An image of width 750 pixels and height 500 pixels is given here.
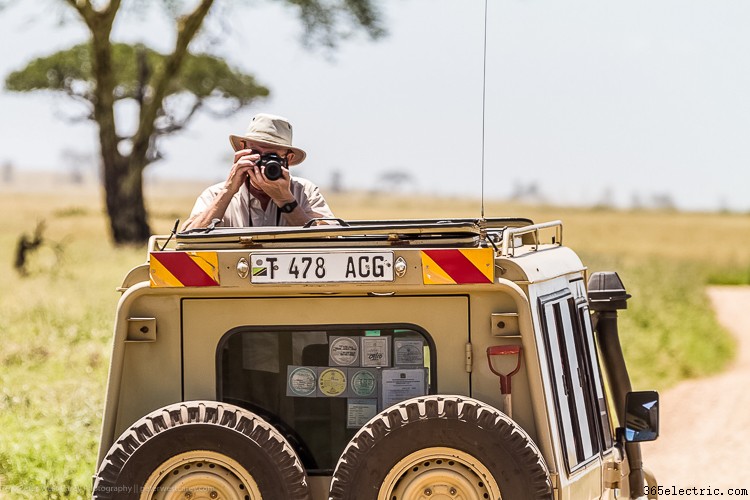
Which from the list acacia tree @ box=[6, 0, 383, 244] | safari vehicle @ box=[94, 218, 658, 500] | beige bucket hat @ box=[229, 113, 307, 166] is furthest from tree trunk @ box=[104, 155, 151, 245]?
safari vehicle @ box=[94, 218, 658, 500]

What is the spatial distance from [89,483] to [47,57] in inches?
1274

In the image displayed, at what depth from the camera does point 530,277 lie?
4355 mm

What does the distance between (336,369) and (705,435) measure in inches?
319

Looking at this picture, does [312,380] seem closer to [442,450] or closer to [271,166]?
[442,450]

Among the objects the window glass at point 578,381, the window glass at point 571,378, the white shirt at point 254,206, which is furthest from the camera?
the white shirt at point 254,206

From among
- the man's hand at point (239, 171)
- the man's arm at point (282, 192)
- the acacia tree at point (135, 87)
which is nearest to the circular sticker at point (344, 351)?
the man's arm at point (282, 192)

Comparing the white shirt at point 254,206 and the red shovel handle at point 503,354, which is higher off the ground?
the white shirt at point 254,206

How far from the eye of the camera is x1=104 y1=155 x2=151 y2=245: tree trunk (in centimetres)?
2616

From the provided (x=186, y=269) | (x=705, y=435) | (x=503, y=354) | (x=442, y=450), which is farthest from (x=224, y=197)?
(x=705, y=435)

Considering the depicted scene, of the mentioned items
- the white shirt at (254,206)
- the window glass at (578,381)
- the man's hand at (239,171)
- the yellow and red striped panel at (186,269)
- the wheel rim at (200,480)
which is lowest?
the wheel rim at (200,480)

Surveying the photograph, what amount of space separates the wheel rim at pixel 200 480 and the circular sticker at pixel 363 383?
0.50 m

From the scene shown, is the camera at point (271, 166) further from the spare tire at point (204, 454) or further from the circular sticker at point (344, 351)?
the spare tire at point (204, 454)

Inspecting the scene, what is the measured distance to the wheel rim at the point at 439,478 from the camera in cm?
407

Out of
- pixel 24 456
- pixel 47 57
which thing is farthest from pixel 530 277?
pixel 47 57
